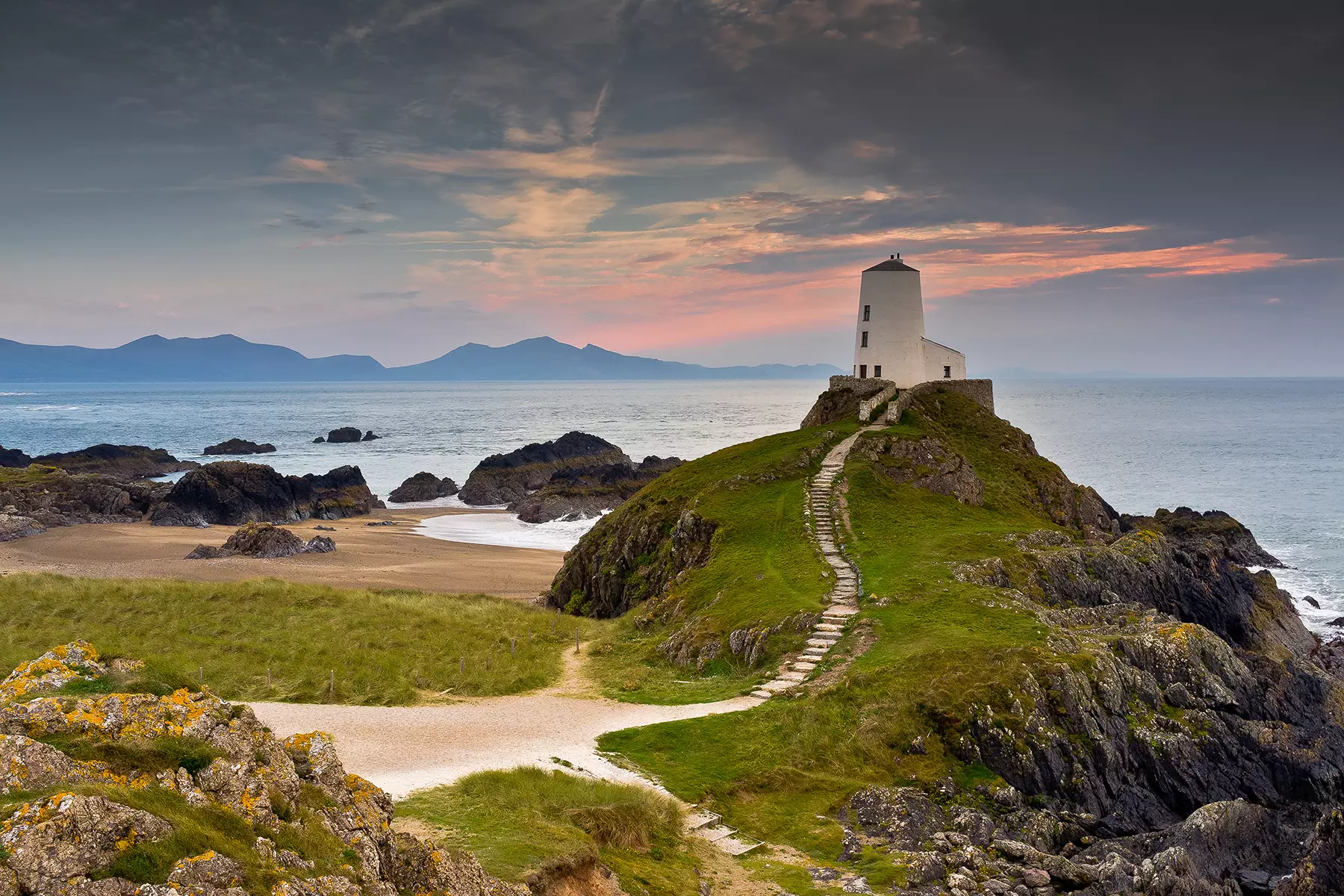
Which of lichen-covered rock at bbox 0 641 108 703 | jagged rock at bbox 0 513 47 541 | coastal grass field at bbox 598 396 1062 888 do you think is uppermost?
lichen-covered rock at bbox 0 641 108 703

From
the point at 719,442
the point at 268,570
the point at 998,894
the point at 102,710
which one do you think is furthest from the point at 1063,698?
the point at 719,442

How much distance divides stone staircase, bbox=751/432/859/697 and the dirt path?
1765 millimetres

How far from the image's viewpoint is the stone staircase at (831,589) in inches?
980

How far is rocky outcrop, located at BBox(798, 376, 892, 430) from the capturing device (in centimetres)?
5644

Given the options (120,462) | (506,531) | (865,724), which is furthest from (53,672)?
(120,462)

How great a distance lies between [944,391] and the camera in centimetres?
5734

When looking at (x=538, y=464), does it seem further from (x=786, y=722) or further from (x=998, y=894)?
(x=998, y=894)

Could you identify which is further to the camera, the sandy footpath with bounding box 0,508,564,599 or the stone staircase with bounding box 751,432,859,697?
the sandy footpath with bounding box 0,508,564,599

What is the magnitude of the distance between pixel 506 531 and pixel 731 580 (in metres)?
46.2

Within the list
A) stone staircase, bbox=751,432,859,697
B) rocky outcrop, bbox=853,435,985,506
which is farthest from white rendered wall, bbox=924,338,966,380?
stone staircase, bbox=751,432,859,697

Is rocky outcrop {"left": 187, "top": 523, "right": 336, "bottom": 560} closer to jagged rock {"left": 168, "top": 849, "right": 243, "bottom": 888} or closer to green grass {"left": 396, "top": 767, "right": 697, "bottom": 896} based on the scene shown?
green grass {"left": 396, "top": 767, "right": 697, "bottom": 896}

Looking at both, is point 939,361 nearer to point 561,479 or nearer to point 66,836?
point 561,479

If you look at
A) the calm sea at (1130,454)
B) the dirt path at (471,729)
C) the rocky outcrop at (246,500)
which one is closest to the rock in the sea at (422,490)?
the calm sea at (1130,454)

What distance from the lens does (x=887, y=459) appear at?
45.9 metres
